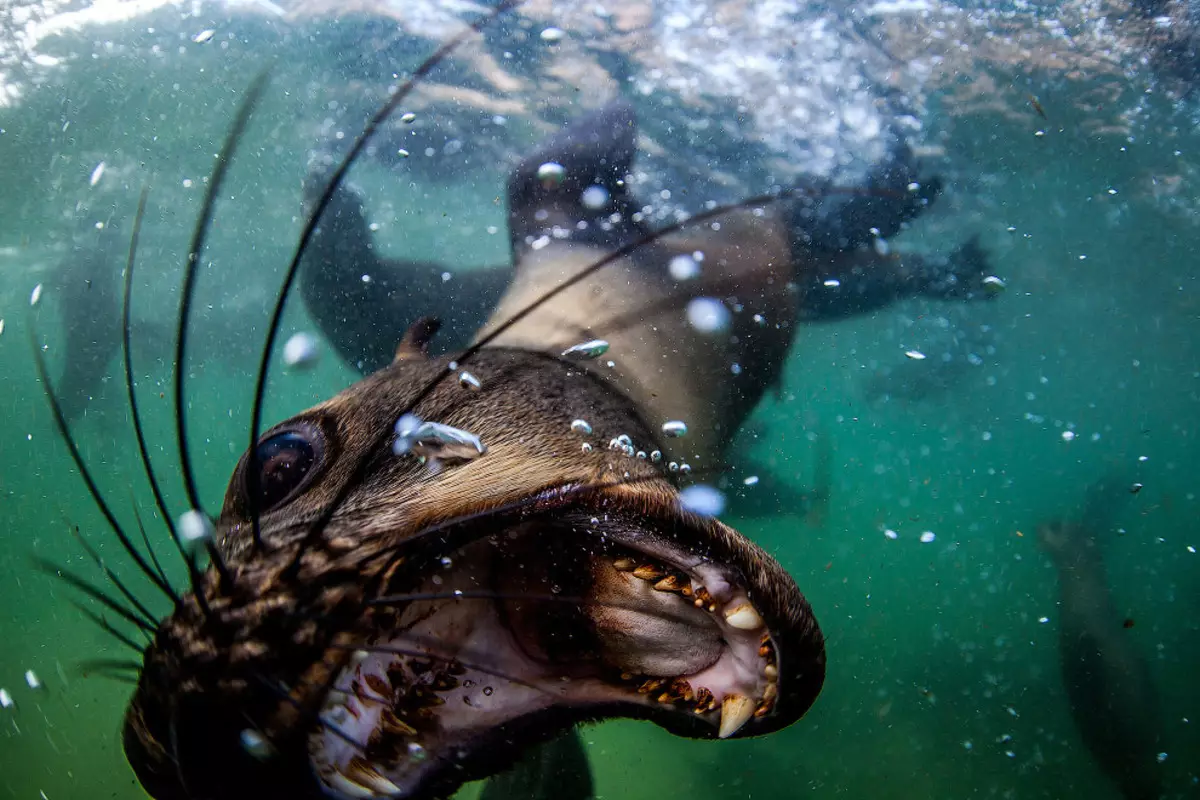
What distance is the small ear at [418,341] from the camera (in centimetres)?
380

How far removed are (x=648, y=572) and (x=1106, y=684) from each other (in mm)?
14776

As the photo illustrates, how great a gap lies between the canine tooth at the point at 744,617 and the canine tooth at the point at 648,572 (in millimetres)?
204

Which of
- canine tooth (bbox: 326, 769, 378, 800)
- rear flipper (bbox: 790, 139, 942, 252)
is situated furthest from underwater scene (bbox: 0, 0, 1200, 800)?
rear flipper (bbox: 790, 139, 942, 252)

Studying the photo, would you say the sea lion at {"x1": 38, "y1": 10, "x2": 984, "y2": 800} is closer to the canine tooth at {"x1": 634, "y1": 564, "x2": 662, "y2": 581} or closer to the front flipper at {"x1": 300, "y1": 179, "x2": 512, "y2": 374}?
the canine tooth at {"x1": 634, "y1": 564, "x2": 662, "y2": 581}

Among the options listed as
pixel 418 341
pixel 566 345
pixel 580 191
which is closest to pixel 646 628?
pixel 566 345

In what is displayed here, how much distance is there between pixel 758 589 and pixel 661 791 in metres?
13.3

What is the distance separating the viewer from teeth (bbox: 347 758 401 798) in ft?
5.76

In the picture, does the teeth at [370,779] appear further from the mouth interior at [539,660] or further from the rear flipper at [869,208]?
the rear flipper at [869,208]

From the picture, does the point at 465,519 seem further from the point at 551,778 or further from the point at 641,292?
the point at 551,778

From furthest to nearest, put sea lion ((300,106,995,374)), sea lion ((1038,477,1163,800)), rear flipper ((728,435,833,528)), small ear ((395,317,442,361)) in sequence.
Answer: sea lion ((1038,477,1163,800)) < rear flipper ((728,435,833,528)) < sea lion ((300,106,995,374)) < small ear ((395,317,442,361))

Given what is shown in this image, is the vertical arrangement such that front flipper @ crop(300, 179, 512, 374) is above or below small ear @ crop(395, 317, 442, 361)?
below

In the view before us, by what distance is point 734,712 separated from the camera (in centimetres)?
187

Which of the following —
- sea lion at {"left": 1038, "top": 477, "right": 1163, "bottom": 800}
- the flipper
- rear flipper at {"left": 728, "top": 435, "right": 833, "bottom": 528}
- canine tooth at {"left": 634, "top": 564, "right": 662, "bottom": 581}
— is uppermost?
canine tooth at {"left": 634, "top": 564, "right": 662, "bottom": 581}


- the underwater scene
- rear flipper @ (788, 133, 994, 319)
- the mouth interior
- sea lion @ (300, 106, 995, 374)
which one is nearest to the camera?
the underwater scene
